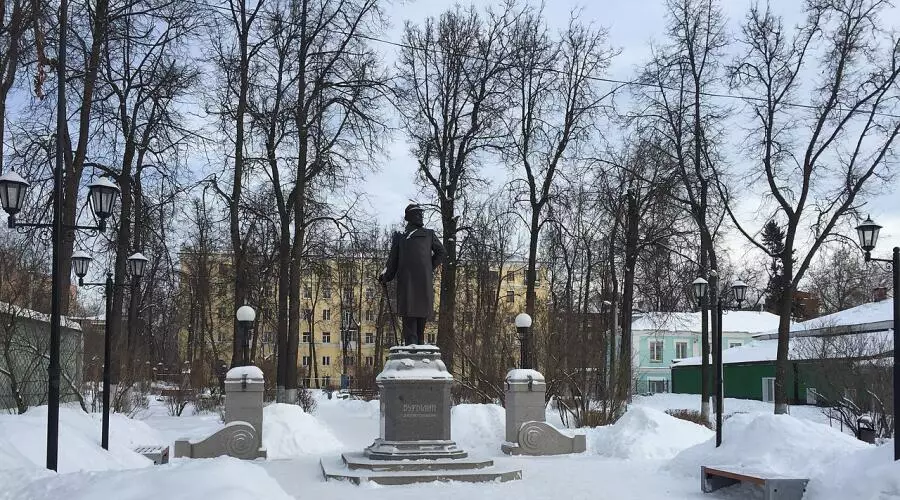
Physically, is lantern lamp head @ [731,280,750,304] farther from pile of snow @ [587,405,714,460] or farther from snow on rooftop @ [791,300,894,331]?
snow on rooftop @ [791,300,894,331]

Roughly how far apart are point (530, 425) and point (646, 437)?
206 cm

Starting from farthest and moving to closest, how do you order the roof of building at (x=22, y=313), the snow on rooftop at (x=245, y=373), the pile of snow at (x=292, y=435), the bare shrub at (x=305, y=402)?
the bare shrub at (x=305, y=402) < the pile of snow at (x=292, y=435) < the snow on rooftop at (x=245, y=373) < the roof of building at (x=22, y=313)

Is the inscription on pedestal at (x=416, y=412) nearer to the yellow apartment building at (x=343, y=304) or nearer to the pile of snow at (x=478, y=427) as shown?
the pile of snow at (x=478, y=427)

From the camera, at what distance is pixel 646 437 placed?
14641 mm

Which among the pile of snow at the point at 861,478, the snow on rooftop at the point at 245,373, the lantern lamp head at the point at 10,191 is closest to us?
the pile of snow at the point at 861,478

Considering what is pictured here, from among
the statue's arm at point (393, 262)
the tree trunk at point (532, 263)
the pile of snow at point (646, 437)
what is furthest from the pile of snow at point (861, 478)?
the tree trunk at point (532, 263)

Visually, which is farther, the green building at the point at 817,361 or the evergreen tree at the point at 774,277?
the evergreen tree at the point at 774,277

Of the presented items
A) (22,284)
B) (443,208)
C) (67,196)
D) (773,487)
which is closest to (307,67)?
(443,208)

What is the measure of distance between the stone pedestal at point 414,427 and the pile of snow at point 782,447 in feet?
9.69

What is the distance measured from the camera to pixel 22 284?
16250 mm

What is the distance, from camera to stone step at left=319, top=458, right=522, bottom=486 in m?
11.2

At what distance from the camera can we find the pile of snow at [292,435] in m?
15.5

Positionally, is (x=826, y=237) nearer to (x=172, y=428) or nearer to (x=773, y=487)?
(x=773, y=487)

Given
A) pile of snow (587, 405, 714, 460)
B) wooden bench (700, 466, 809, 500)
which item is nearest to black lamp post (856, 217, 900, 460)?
wooden bench (700, 466, 809, 500)
